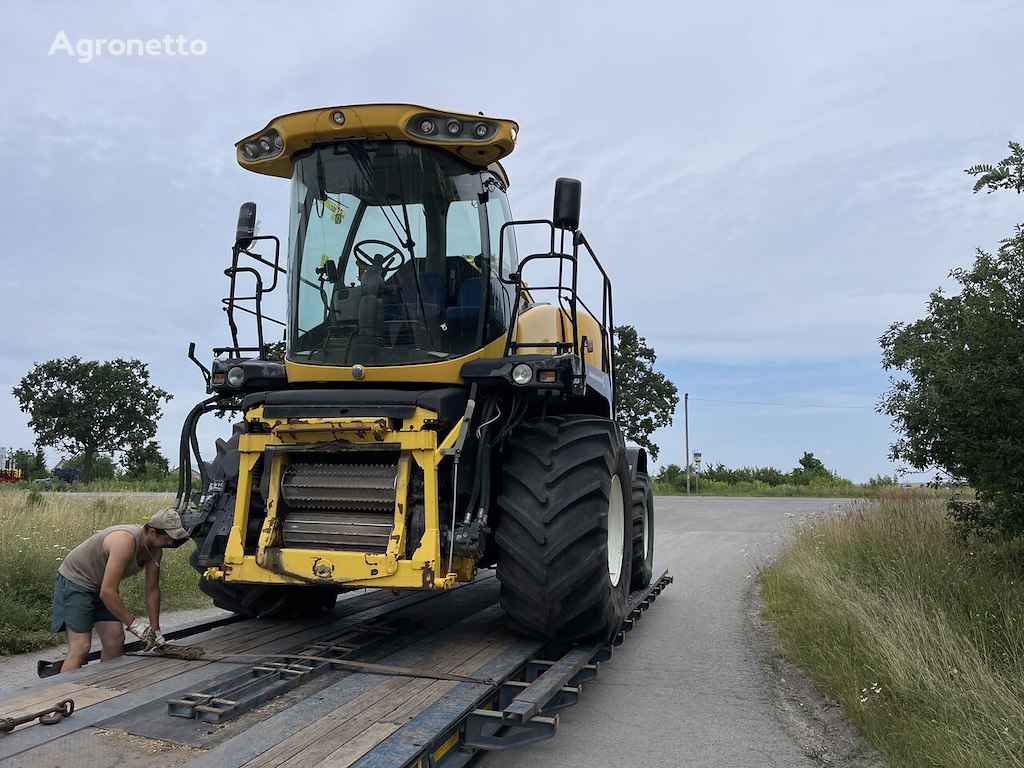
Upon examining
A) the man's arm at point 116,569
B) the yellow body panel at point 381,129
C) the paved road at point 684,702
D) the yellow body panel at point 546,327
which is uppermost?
the yellow body panel at point 381,129

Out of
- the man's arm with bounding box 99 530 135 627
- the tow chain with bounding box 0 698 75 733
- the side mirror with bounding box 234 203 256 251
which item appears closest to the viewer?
the tow chain with bounding box 0 698 75 733

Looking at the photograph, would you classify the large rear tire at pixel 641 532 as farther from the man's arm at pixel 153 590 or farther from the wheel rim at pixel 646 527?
the man's arm at pixel 153 590

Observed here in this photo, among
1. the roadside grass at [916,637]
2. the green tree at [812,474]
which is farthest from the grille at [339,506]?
the green tree at [812,474]

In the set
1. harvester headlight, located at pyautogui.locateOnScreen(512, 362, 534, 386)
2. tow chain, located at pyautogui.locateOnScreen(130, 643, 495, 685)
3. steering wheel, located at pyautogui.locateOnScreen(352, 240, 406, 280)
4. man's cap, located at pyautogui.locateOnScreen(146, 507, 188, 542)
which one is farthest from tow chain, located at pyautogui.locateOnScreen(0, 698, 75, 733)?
steering wheel, located at pyautogui.locateOnScreen(352, 240, 406, 280)

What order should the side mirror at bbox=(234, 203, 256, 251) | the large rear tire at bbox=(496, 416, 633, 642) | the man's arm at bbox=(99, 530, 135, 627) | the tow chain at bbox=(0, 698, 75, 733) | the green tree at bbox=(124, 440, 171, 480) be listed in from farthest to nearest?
the green tree at bbox=(124, 440, 171, 480) → the side mirror at bbox=(234, 203, 256, 251) → the man's arm at bbox=(99, 530, 135, 627) → the large rear tire at bbox=(496, 416, 633, 642) → the tow chain at bbox=(0, 698, 75, 733)

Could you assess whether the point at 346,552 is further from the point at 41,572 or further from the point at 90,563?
the point at 41,572

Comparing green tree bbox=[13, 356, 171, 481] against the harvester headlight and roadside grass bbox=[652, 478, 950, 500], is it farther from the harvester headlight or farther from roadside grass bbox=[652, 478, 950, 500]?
the harvester headlight

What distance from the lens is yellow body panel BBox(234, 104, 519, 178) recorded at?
17.3 feet

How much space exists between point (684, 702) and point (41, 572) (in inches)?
245

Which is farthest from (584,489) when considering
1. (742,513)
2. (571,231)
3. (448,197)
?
(742,513)

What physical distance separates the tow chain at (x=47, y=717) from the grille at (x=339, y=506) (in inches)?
64.7

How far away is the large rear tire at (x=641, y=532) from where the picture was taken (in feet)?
26.9

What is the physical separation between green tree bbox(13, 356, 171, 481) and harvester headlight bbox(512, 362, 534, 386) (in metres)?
46.8

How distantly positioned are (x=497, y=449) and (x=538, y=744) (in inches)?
70.6
